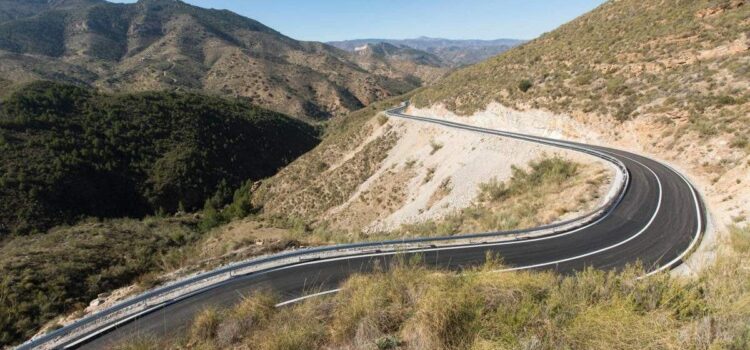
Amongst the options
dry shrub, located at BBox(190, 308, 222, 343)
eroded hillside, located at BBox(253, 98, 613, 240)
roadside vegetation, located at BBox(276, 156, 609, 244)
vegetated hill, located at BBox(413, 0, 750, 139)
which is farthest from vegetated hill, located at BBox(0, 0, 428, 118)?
dry shrub, located at BBox(190, 308, 222, 343)

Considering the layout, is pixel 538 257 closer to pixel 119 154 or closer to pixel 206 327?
pixel 206 327

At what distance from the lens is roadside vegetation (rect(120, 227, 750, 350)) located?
4816 millimetres

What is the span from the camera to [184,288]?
33.5 ft

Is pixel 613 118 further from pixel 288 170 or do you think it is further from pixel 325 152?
pixel 288 170

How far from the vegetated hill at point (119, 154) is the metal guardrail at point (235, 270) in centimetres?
4282

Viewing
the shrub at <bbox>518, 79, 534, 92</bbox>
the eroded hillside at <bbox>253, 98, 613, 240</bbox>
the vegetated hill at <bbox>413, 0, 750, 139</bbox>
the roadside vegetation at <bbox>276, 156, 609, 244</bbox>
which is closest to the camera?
the roadside vegetation at <bbox>276, 156, 609, 244</bbox>

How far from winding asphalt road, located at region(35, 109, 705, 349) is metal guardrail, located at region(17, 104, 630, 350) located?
0.87ft

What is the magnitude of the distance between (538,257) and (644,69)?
30357mm

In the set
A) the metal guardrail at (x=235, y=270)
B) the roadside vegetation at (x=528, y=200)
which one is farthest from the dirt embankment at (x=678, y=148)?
the roadside vegetation at (x=528, y=200)

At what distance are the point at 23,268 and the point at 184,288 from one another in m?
14.4

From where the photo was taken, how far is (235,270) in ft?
36.8

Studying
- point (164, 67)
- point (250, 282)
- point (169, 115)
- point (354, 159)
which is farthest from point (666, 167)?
point (164, 67)

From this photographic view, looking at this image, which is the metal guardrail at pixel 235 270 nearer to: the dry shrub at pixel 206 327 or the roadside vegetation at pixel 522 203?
the roadside vegetation at pixel 522 203

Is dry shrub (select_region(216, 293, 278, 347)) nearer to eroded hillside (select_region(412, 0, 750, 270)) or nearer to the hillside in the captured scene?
the hillside
